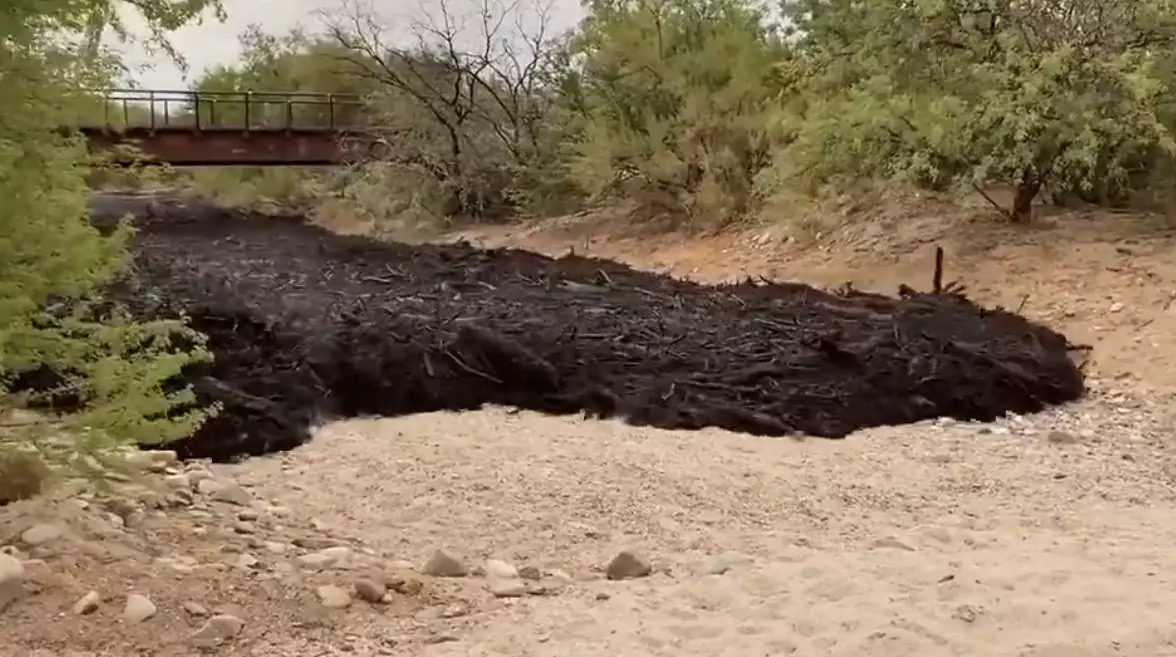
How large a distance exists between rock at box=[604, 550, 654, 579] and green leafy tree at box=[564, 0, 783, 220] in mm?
14783

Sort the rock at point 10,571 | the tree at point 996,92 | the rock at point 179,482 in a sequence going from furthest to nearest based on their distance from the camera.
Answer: the tree at point 996,92, the rock at point 179,482, the rock at point 10,571

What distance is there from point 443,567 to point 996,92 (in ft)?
35.8

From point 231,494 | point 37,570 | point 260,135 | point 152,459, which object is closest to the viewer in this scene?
point 37,570

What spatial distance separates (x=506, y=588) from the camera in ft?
18.3

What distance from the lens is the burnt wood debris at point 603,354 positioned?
9.88 meters

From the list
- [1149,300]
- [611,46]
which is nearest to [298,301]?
[1149,300]

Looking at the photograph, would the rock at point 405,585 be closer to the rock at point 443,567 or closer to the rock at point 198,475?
the rock at point 443,567

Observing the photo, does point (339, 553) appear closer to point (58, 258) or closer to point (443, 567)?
point (443, 567)

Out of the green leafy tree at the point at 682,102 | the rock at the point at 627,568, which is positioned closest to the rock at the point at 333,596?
the rock at the point at 627,568

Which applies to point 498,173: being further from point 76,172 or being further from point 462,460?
point 76,172

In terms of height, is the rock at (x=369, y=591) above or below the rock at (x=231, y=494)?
above

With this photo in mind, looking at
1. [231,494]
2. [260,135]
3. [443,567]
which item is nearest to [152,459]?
[231,494]

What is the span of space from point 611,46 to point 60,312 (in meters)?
17.9

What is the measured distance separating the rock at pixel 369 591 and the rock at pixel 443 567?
1.45ft
